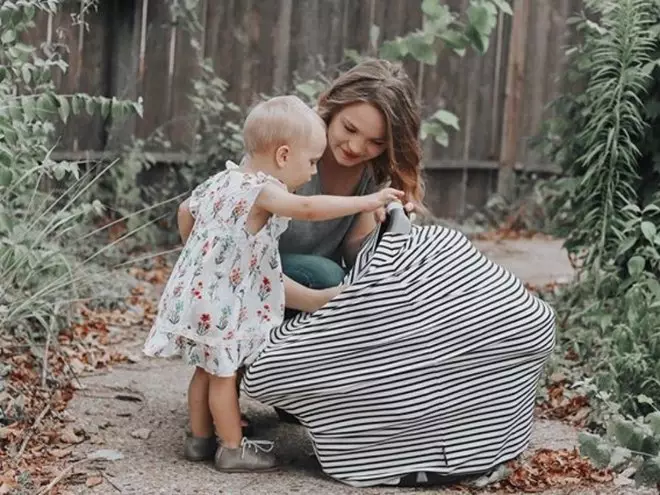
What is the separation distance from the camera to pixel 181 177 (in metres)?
7.93

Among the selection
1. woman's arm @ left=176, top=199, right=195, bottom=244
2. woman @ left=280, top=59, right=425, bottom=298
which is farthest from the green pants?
woman's arm @ left=176, top=199, right=195, bottom=244

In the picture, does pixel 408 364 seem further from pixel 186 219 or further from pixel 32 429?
pixel 32 429

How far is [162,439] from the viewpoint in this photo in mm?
4285

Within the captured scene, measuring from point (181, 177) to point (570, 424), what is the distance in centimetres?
377

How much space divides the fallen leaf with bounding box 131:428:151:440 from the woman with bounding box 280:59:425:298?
0.64 meters

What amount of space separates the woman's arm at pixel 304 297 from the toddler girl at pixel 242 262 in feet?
0.06

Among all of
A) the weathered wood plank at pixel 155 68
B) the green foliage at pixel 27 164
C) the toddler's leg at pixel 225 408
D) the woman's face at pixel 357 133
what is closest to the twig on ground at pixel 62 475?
the toddler's leg at pixel 225 408

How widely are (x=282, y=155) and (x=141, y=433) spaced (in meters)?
1.01

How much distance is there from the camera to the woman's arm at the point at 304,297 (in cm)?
400

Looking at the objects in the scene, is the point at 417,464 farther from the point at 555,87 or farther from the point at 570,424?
the point at 555,87

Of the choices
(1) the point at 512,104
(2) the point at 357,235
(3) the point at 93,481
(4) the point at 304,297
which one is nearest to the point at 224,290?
(4) the point at 304,297

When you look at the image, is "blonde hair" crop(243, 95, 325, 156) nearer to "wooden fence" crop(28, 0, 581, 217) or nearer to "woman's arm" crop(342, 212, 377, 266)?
"woman's arm" crop(342, 212, 377, 266)

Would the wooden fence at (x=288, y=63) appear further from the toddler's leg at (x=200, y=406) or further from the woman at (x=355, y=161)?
the toddler's leg at (x=200, y=406)

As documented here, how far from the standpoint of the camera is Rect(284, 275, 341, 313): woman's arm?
13.1ft
